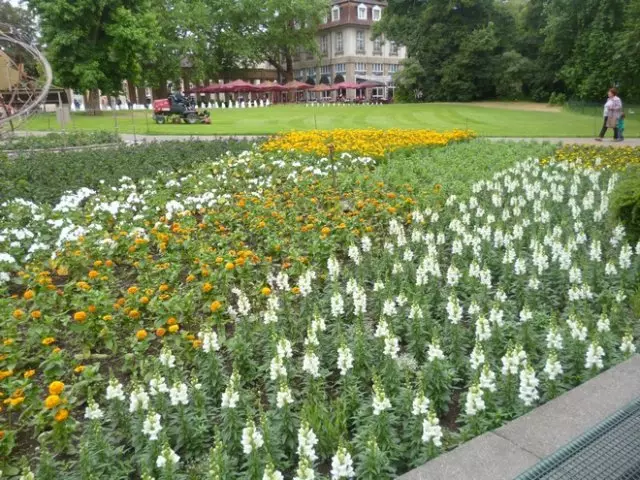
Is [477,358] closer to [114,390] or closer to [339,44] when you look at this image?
[114,390]

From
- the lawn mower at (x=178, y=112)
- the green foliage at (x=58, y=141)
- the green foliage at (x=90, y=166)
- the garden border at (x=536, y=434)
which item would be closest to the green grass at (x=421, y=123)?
the lawn mower at (x=178, y=112)

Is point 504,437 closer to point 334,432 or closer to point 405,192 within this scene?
point 334,432

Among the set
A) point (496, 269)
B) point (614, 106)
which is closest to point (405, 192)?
point (496, 269)

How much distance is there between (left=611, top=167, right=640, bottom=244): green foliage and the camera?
17.9ft

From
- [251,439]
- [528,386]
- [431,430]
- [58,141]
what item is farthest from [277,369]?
[58,141]

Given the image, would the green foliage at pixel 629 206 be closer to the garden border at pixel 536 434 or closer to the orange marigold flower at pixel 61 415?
the garden border at pixel 536 434

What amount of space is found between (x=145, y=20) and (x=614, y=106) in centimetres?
3083

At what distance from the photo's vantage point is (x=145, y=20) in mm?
37281

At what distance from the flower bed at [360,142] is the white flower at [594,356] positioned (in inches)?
303

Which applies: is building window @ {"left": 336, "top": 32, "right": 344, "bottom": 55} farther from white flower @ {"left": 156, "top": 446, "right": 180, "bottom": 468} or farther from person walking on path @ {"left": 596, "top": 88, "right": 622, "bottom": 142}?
white flower @ {"left": 156, "top": 446, "right": 180, "bottom": 468}

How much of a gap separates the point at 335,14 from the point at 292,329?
73771 mm

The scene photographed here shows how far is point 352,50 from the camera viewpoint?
70625mm

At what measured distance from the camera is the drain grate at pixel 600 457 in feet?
7.88

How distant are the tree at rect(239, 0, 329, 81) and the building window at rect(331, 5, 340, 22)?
8.57m
